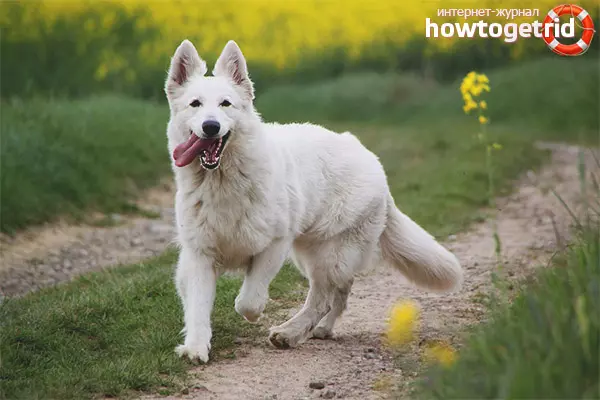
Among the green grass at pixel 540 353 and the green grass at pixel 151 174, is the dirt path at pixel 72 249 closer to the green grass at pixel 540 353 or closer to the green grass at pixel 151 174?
the green grass at pixel 151 174

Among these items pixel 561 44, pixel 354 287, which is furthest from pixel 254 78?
pixel 561 44

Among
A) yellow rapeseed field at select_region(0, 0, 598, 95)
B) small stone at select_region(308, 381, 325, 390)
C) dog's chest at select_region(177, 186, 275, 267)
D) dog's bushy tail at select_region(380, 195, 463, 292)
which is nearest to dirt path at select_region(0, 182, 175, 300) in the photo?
dog's chest at select_region(177, 186, 275, 267)

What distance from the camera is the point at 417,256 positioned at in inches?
263

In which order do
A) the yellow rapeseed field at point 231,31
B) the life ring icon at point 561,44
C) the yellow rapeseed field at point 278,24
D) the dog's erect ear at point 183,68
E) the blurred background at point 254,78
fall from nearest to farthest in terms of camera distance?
the dog's erect ear at point 183,68 < the life ring icon at point 561,44 < the blurred background at point 254,78 < the yellow rapeseed field at point 231,31 < the yellow rapeseed field at point 278,24

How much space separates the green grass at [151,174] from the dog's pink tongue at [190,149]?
1.17 m

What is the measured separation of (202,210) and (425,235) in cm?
184

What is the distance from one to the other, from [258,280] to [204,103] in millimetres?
1155

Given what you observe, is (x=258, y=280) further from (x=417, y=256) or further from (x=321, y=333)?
(x=417, y=256)

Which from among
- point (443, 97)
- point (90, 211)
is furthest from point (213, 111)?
point (443, 97)

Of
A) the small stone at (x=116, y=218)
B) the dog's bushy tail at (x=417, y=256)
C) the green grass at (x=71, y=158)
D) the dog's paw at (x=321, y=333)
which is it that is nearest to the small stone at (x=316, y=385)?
the dog's paw at (x=321, y=333)

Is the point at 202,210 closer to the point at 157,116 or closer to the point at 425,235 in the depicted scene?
the point at 425,235

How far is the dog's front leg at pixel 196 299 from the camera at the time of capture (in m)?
5.61

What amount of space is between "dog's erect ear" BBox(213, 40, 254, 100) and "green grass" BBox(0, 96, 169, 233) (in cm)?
501

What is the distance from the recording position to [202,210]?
583 cm
